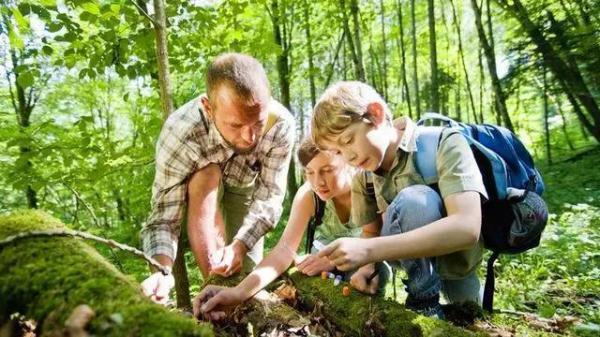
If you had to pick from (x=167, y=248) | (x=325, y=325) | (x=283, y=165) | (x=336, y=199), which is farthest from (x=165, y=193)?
(x=325, y=325)

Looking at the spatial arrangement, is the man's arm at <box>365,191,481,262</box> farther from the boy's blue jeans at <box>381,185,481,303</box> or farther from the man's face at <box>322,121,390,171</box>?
the man's face at <box>322,121,390,171</box>

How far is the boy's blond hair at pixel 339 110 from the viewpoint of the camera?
7.60 ft

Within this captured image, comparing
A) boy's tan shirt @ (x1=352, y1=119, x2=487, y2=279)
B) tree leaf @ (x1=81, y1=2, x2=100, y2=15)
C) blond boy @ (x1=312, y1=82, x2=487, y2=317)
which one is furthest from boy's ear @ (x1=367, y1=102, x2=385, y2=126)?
tree leaf @ (x1=81, y1=2, x2=100, y2=15)

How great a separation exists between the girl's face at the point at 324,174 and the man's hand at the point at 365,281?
0.83 meters

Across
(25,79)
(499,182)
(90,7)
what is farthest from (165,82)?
(499,182)

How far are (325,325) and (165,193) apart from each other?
60.3 inches

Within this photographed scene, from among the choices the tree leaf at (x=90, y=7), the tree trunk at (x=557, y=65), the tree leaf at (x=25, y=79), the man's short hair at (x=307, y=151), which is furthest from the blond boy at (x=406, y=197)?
the tree trunk at (x=557, y=65)

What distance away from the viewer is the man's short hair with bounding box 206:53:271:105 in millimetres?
2562

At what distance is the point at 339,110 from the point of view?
2316 mm

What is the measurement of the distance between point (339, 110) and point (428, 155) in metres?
0.57

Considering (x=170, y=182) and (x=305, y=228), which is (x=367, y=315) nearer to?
(x=305, y=228)

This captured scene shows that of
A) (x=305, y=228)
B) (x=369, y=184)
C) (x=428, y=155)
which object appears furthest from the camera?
(x=305, y=228)

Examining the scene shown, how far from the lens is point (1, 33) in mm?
3379

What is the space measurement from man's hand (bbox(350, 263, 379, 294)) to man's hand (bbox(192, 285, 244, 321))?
0.62 m
